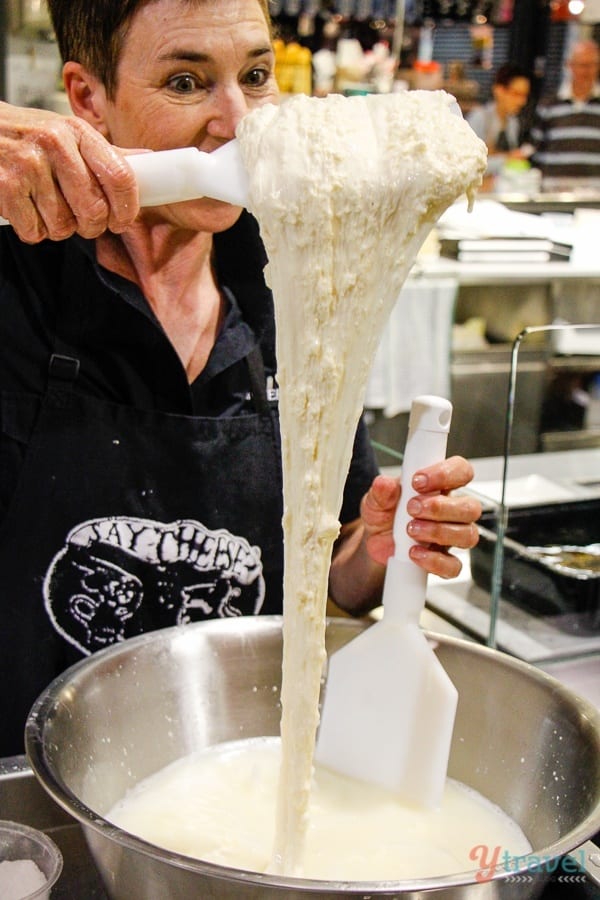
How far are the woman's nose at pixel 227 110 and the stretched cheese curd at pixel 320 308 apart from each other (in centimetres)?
A: 33

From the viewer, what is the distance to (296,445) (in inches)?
39.2

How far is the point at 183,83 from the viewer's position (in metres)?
1.28

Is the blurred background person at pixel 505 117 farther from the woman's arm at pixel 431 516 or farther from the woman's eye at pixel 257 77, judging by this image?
the woman's arm at pixel 431 516

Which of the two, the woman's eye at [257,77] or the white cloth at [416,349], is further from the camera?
the white cloth at [416,349]

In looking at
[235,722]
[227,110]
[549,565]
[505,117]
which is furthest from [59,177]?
[505,117]

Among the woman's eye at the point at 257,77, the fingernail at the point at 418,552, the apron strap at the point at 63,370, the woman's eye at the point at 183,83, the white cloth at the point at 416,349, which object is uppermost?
the woman's eye at the point at 257,77

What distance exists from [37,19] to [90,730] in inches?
144

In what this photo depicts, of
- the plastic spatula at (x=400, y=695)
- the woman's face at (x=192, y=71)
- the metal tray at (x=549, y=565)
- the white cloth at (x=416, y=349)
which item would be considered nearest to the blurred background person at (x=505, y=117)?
the white cloth at (x=416, y=349)

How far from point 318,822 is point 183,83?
0.90 meters

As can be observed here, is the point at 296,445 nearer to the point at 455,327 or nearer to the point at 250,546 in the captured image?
the point at 250,546

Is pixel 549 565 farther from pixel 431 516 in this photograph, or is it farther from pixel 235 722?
pixel 235 722

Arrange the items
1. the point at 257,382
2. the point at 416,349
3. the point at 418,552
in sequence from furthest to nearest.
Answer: the point at 416,349
the point at 257,382
the point at 418,552

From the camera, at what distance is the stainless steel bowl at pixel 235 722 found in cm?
94

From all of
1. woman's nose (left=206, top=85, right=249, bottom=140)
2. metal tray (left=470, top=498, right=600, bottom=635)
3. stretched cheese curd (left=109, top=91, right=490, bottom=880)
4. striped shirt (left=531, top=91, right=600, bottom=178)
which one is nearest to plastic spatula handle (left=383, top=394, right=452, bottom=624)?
stretched cheese curd (left=109, top=91, right=490, bottom=880)
